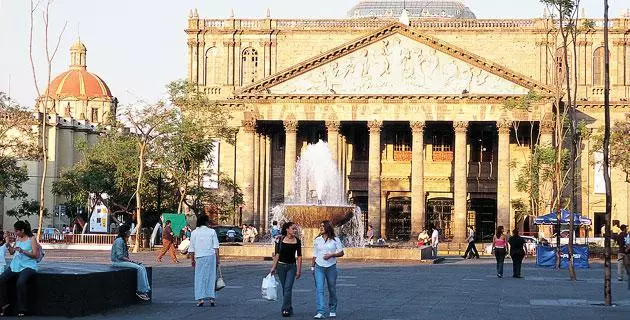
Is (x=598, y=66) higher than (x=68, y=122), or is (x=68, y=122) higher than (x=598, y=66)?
(x=598, y=66)

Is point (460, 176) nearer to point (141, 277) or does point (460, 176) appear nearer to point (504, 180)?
point (504, 180)

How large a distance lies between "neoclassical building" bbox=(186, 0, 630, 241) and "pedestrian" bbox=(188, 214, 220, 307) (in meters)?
57.4

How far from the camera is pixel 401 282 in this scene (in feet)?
124

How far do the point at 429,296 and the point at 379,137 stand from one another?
185 feet

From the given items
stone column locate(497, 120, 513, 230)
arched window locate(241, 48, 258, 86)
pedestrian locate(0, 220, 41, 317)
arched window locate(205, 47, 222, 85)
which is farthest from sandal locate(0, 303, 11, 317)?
arched window locate(241, 48, 258, 86)

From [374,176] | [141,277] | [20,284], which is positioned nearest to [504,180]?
[374,176]

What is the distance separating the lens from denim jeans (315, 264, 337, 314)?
24.3 meters

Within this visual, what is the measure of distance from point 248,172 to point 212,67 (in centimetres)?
1138

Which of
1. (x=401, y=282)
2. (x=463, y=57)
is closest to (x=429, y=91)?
(x=463, y=57)

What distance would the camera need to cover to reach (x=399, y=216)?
309 ft

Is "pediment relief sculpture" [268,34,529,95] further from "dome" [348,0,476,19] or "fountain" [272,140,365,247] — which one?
"dome" [348,0,476,19]

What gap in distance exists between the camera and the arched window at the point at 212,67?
96625mm

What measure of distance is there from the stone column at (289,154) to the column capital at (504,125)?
1259cm

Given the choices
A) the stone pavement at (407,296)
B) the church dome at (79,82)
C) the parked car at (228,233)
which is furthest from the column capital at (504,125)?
the church dome at (79,82)
